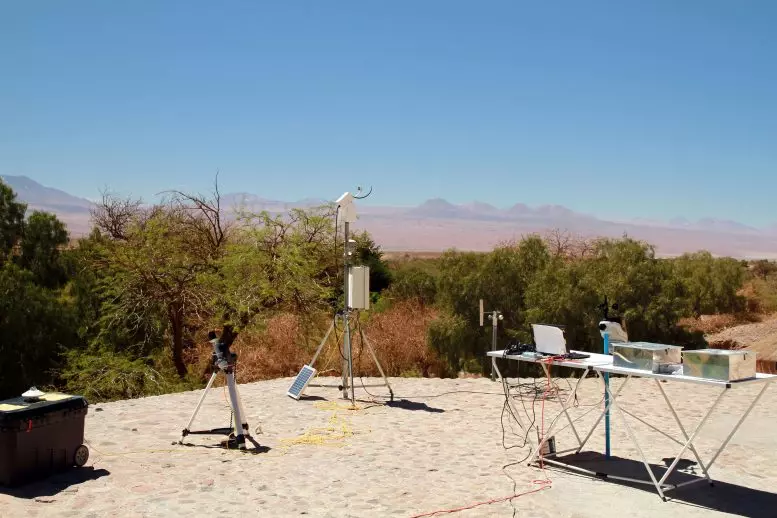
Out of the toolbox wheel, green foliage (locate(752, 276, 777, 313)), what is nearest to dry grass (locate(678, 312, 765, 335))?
green foliage (locate(752, 276, 777, 313))

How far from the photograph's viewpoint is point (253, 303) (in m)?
16.7

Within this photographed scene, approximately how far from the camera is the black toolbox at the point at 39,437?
20.3 ft

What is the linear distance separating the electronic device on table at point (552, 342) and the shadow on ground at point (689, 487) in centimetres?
105

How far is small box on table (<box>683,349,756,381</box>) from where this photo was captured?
18.5 feet

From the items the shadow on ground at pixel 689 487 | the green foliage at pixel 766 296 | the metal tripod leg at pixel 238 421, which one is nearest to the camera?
the shadow on ground at pixel 689 487

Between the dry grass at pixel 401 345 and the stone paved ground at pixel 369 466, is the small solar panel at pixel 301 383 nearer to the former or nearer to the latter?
the stone paved ground at pixel 369 466

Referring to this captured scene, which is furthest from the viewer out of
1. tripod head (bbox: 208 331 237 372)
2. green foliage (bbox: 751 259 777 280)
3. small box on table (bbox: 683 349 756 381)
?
green foliage (bbox: 751 259 777 280)

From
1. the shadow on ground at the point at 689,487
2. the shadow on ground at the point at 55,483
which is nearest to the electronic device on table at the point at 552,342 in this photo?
the shadow on ground at the point at 689,487

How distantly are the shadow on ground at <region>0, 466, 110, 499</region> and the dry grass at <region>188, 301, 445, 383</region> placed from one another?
8450mm

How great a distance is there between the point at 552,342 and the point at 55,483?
4611 mm

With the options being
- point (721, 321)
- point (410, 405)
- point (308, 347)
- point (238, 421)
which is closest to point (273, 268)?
point (308, 347)

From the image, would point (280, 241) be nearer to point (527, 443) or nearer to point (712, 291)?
point (527, 443)

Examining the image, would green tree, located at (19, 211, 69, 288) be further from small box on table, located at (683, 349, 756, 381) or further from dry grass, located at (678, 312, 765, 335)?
dry grass, located at (678, 312, 765, 335)

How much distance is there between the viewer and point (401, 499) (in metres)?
6.12
